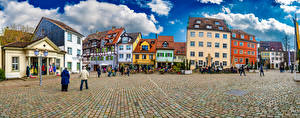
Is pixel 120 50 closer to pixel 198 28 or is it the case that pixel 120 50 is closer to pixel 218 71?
pixel 198 28

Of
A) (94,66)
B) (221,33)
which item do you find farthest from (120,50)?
(221,33)

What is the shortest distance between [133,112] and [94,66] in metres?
44.2

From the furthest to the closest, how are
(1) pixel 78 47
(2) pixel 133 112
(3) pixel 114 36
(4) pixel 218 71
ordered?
1. (3) pixel 114 36
2. (1) pixel 78 47
3. (4) pixel 218 71
4. (2) pixel 133 112

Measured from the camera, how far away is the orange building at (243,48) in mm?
43438

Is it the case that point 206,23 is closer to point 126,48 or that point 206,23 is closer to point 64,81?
point 126,48

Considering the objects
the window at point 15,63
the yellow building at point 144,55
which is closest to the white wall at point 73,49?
the window at point 15,63

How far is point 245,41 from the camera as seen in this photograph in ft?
149

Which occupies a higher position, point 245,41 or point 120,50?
point 245,41

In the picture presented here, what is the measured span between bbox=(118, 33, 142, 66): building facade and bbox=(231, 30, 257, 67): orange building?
30.7 metres

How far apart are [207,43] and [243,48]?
551 inches

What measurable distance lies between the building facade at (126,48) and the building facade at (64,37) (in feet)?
42.1

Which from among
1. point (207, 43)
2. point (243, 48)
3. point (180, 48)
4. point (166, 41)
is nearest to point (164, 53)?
point (166, 41)

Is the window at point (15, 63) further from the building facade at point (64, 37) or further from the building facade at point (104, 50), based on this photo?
the building facade at point (104, 50)

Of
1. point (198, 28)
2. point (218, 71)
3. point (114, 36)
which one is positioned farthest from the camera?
point (114, 36)
